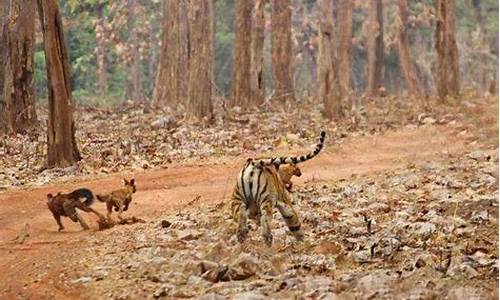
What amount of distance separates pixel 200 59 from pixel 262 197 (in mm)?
12331

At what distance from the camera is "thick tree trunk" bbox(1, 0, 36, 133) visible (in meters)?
20.3

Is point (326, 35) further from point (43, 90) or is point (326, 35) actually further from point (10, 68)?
point (43, 90)

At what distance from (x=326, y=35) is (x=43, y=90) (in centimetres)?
2066

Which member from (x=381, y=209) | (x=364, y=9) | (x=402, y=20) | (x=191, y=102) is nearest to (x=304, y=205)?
(x=381, y=209)

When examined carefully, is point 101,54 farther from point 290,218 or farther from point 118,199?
point 290,218

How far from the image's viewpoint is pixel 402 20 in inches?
1261

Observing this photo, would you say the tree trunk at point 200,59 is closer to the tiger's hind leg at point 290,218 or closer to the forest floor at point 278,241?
the forest floor at point 278,241

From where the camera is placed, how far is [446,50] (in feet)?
83.3

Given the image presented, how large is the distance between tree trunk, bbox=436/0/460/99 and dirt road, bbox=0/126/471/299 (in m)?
3.87

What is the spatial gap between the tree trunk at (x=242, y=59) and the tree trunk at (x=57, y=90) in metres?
8.65

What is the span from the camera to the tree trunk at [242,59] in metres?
24.4

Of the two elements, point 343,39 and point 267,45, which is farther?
point 267,45

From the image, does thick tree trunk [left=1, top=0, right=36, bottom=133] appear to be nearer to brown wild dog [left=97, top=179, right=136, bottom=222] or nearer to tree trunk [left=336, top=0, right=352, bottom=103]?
brown wild dog [left=97, top=179, right=136, bottom=222]

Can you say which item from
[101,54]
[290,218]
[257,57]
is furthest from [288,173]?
[101,54]
